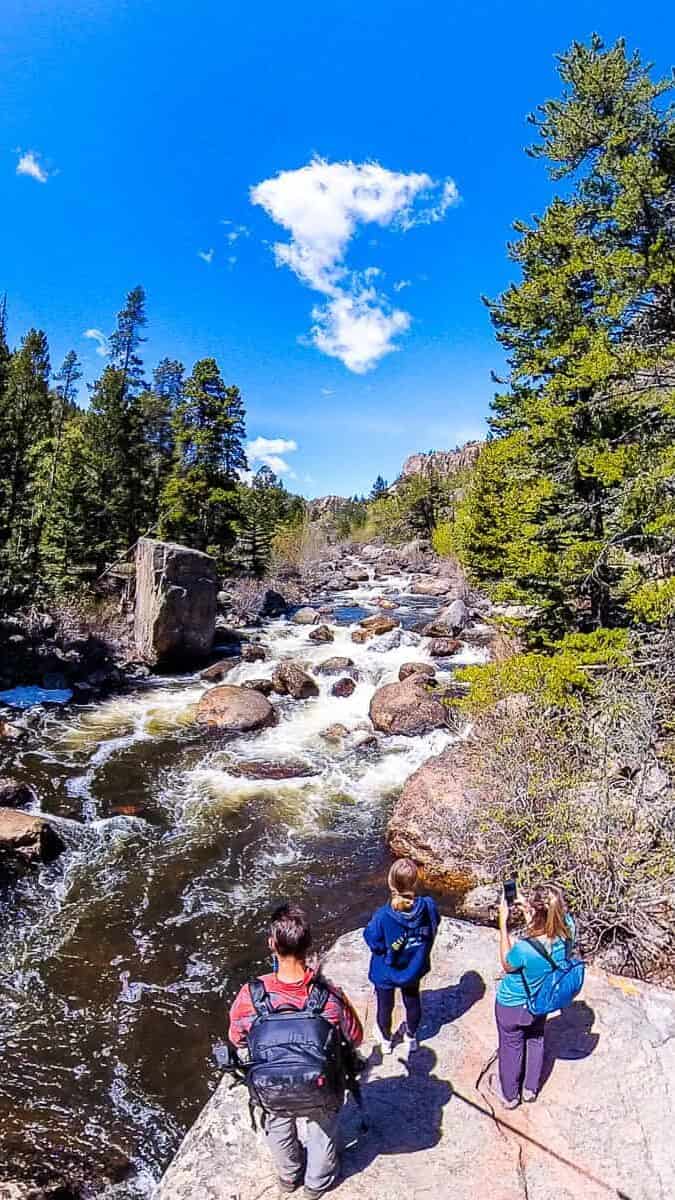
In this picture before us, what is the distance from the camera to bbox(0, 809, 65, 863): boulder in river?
32.5 ft

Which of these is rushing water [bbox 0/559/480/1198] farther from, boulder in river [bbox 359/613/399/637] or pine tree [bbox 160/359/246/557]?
pine tree [bbox 160/359/246/557]

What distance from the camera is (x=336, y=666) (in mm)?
20422

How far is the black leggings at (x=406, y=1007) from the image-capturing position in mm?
4785

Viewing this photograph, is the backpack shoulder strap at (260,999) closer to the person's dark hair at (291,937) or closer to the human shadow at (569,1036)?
the person's dark hair at (291,937)

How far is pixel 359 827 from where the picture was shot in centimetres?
1179

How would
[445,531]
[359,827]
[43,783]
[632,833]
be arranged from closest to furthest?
[632,833] < [359,827] < [43,783] < [445,531]

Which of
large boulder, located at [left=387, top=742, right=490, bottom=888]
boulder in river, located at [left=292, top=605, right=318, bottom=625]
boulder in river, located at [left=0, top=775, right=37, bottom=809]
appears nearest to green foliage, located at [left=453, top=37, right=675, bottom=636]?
large boulder, located at [left=387, top=742, right=490, bottom=888]

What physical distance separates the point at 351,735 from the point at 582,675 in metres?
6.81

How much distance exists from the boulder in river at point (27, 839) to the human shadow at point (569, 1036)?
8.05m

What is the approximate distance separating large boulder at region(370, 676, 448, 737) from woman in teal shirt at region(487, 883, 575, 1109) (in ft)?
36.1

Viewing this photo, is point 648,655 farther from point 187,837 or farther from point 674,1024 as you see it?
point 187,837

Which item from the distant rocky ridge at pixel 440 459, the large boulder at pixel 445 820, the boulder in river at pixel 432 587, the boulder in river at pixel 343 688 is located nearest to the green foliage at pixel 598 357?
the large boulder at pixel 445 820

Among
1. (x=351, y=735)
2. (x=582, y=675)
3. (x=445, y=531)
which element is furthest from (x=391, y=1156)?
(x=445, y=531)

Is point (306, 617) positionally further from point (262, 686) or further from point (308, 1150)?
point (308, 1150)
